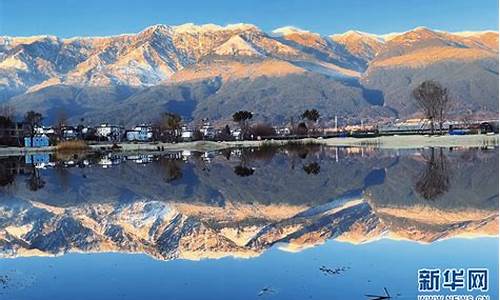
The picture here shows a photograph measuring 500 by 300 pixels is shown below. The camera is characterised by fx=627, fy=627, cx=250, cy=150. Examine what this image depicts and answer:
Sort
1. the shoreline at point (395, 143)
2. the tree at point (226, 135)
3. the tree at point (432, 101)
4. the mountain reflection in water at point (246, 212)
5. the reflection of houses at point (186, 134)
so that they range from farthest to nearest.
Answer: the reflection of houses at point (186, 134) → the tree at point (226, 135) → the tree at point (432, 101) → the shoreline at point (395, 143) → the mountain reflection in water at point (246, 212)

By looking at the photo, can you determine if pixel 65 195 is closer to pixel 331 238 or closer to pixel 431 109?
pixel 331 238

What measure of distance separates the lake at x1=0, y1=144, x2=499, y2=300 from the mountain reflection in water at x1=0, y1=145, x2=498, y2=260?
4cm

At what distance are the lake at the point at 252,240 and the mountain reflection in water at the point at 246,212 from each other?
38 millimetres

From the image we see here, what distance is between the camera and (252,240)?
1088cm

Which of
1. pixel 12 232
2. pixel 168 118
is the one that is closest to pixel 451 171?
pixel 12 232

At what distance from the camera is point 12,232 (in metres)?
12.7

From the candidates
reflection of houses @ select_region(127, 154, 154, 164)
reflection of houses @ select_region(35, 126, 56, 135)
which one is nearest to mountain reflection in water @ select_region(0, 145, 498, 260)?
reflection of houses @ select_region(127, 154, 154, 164)

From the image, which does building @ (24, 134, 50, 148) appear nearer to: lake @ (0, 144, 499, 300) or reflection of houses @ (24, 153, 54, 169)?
reflection of houses @ (24, 153, 54, 169)

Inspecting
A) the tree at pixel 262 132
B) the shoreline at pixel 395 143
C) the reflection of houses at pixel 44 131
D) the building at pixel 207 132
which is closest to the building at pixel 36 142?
the shoreline at pixel 395 143

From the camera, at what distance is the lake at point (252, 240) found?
8005 mm

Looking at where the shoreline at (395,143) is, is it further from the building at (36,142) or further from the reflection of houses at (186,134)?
the reflection of houses at (186,134)

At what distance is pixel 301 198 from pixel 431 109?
2567 inches

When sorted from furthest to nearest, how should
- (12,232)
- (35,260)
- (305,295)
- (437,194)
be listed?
(437,194)
(12,232)
(35,260)
(305,295)

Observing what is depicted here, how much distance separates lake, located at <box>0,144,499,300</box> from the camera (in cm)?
800
